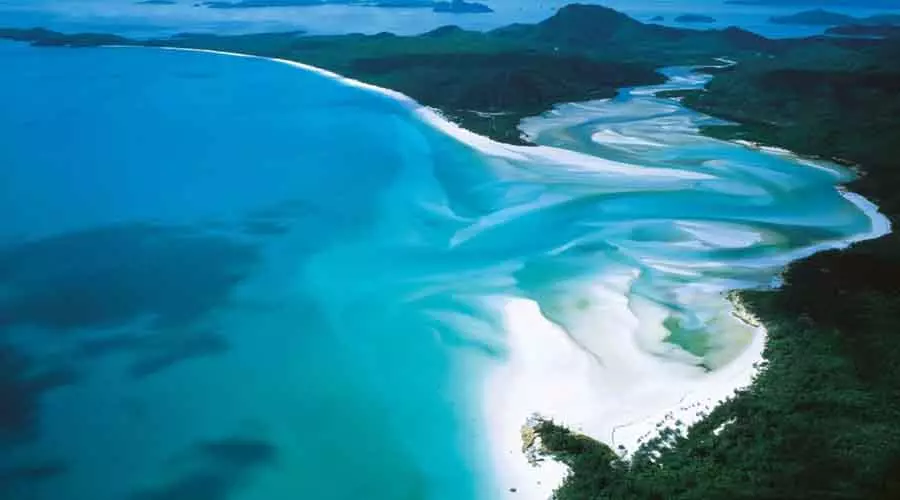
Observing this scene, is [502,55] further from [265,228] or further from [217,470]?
[217,470]

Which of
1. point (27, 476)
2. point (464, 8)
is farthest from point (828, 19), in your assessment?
point (27, 476)

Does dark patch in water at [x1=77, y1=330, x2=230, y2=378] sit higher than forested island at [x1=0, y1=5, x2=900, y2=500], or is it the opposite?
forested island at [x1=0, y1=5, x2=900, y2=500]

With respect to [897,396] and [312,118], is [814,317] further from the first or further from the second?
[312,118]

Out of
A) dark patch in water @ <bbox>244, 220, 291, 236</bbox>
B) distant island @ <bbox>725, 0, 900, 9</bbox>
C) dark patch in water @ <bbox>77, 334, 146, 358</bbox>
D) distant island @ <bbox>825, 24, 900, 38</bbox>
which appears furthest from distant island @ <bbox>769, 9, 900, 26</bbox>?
dark patch in water @ <bbox>77, 334, 146, 358</bbox>

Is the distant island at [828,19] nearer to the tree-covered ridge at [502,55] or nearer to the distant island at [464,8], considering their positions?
the tree-covered ridge at [502,55]

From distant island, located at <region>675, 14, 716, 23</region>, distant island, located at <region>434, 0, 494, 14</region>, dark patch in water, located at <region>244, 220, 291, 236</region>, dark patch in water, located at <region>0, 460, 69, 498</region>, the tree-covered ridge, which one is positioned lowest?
dark patch in water, located at <region>0, 460, 69, 498</region>

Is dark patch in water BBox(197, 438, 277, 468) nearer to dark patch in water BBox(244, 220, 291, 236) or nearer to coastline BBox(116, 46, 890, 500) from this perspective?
coastline BBox(116, 46, 890, 500)

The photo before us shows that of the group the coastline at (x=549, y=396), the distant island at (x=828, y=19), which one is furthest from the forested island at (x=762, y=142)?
the distant island at (x=828, y=19)
